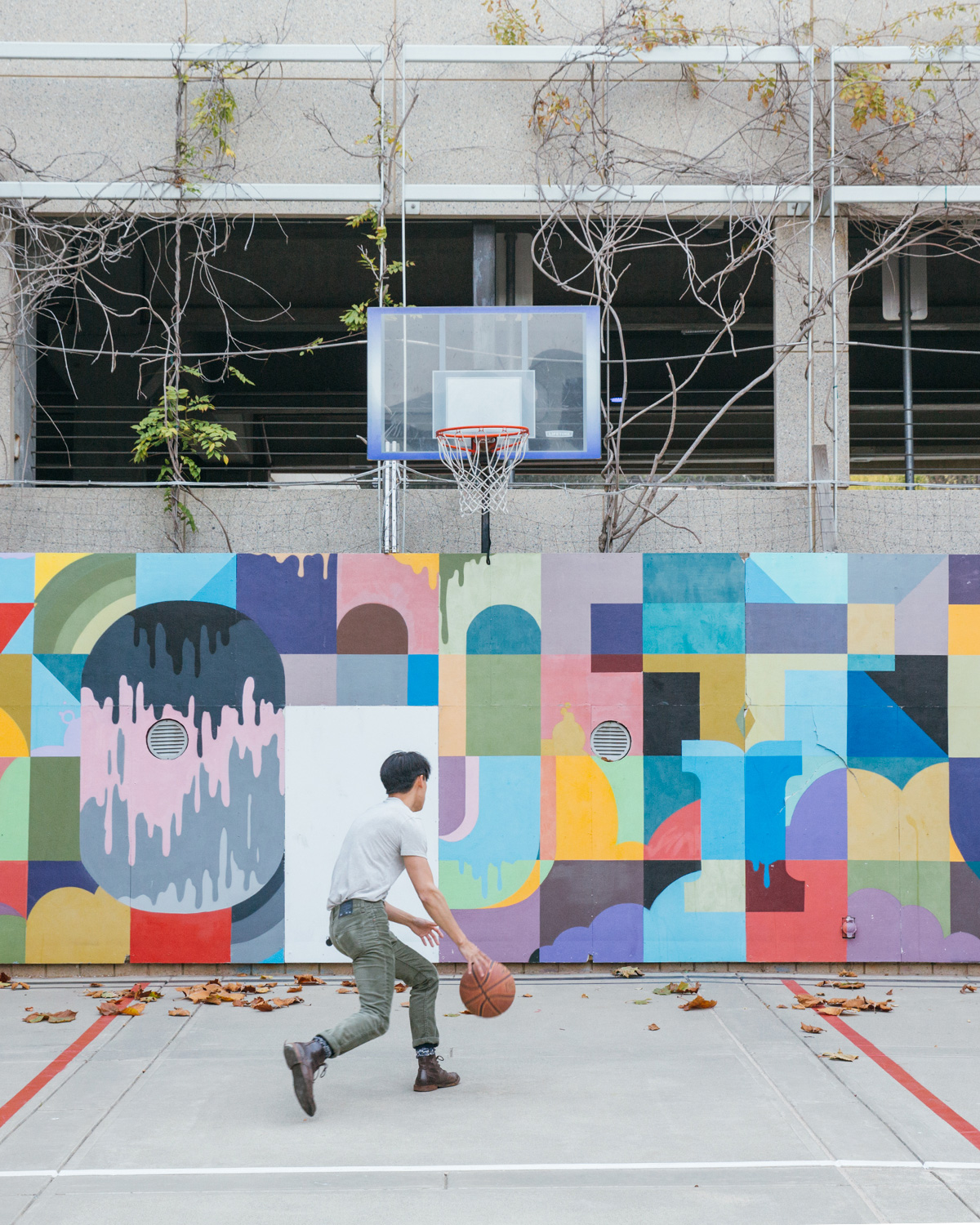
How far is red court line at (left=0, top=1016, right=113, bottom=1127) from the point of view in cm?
550

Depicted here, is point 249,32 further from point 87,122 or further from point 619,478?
point 619,478

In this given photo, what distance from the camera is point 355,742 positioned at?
813 cm

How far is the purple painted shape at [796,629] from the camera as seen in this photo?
8.19 meters

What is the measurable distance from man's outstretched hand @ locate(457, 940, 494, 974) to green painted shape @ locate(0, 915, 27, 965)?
160 inches

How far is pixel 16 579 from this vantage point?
8070mm

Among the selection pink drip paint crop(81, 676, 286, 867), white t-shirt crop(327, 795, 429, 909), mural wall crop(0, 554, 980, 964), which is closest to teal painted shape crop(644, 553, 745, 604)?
mural wall crop(0, 554, 980, 964)

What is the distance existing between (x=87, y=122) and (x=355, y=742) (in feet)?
19.4

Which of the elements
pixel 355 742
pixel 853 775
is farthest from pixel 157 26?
pixel 853 775

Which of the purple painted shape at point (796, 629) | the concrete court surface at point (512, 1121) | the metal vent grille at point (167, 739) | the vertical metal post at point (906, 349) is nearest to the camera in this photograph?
the concrete court surface at point (512, 1121)

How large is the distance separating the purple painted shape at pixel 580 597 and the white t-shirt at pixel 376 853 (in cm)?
281

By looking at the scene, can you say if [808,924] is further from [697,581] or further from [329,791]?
[329,791]

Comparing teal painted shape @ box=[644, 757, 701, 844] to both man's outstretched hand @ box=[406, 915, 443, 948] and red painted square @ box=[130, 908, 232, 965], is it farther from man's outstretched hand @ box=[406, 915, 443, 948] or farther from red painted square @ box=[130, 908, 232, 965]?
red painted square @ box=[130, 908, 232, 965]

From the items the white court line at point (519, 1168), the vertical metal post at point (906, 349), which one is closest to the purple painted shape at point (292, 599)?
the white court line at point (519, 1168)

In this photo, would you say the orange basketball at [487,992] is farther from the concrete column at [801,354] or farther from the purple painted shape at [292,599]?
the concrete column at [801,354]
